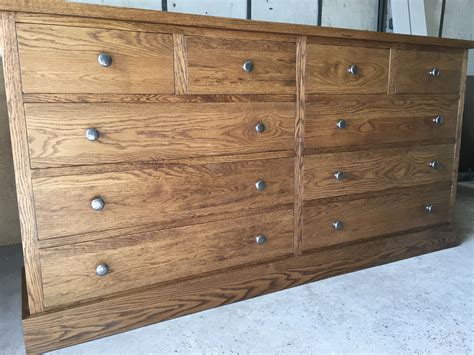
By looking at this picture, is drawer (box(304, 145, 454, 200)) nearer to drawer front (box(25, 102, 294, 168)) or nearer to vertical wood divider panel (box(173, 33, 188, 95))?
drawer front (box(25, 102, 294, 168))

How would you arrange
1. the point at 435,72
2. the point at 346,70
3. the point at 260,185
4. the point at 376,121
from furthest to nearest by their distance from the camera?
1. the point at 435,72
2. the point at 376,121
3. the point at 346,70
4. the point at 260,185

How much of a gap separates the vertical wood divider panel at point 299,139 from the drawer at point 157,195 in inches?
1.5

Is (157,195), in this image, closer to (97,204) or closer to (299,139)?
(97,204)

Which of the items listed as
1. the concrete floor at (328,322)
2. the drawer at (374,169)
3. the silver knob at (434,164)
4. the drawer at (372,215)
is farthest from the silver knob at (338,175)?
the silver knob at (434,164)

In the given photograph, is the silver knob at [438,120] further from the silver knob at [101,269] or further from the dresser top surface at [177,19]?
the silver knob at [101,269]

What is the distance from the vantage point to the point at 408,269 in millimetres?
1835

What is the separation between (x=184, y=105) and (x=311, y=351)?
3.04 feet

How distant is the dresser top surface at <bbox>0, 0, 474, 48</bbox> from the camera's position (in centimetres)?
108

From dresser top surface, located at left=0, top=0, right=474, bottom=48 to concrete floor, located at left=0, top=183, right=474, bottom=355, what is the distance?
3.47 feet

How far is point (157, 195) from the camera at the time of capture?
1343 millimetres

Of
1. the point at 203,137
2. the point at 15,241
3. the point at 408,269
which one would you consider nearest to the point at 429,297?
the point at 408,269

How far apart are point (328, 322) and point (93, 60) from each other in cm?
121

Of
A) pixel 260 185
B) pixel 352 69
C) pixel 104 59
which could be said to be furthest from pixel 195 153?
pixel 352 69

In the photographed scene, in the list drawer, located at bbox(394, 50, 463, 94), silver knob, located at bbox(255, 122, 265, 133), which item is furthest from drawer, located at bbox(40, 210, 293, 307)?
drawer, located at bbox(394, 50, 463, 94)
